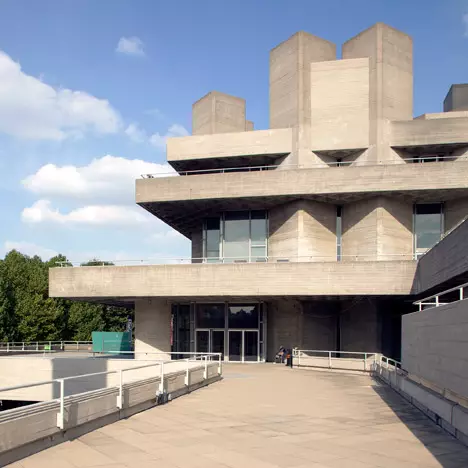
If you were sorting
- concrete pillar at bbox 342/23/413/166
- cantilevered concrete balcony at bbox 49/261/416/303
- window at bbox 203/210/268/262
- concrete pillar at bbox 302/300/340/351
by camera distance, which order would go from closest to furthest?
cantilevered concrete balcony at bbox 49/261/416/303
concrete pillar at bbox 342/23/413/166
concrete pillar at bbox 302/300/340/351
window at bbox 203/210/268/262

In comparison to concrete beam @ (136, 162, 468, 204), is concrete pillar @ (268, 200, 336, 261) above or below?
below

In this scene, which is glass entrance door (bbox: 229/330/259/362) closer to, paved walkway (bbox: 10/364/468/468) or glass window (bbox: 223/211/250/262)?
glass window (bbox: 223/211/250/262)

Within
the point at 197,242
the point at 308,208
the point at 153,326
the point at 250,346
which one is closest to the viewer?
the point at 308,208

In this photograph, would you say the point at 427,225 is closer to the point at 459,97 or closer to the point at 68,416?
the point at 459,97

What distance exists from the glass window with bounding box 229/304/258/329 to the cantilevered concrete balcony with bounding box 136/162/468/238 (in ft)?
22.5

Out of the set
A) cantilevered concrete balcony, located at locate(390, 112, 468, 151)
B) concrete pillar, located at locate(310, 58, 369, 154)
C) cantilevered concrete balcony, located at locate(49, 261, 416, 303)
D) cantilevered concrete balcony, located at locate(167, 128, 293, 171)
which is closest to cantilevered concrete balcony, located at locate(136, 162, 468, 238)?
cantilevered concrete balcony, located at locate(390, 112, 468, 151)

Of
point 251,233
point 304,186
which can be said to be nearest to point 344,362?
point 304,186

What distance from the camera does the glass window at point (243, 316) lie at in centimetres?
3797

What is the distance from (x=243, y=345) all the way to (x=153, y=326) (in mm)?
6365

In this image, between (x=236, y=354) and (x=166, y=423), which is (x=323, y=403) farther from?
(x=236, y=354)

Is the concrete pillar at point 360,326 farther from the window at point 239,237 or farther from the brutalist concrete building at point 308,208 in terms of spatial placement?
the window at point 239,237

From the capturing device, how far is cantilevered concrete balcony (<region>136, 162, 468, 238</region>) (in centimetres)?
3353

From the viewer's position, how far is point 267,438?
11023 millimetres

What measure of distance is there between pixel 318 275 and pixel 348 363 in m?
5.57
